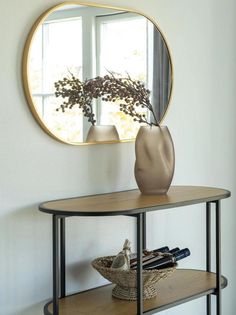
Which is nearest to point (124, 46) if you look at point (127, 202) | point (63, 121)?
point (63, 121)

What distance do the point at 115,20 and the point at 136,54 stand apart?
0.17m

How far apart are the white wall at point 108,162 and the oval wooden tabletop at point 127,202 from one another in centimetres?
10

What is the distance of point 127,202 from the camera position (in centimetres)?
216

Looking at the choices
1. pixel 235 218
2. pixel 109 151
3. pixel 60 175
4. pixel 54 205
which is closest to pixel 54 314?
pixel 54 205

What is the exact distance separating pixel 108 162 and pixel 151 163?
0.19 metres

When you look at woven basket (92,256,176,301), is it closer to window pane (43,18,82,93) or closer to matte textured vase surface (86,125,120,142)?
matte textured vase surface (86,125,120,142)

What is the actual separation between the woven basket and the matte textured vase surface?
45 cm

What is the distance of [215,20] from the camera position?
2.97 metres

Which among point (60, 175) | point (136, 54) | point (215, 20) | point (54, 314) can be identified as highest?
point (215, 20)

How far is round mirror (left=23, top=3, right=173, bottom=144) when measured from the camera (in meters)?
2.17

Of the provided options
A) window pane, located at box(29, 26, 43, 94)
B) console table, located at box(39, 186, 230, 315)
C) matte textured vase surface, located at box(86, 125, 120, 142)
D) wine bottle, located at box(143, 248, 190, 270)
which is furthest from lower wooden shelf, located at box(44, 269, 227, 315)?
window pane, located at box(29, 26, 43, 94)

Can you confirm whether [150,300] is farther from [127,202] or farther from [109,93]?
[109,93]

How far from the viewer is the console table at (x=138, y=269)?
6.64ft

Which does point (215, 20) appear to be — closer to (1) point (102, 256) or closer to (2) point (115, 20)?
(2) point (115, 20)
